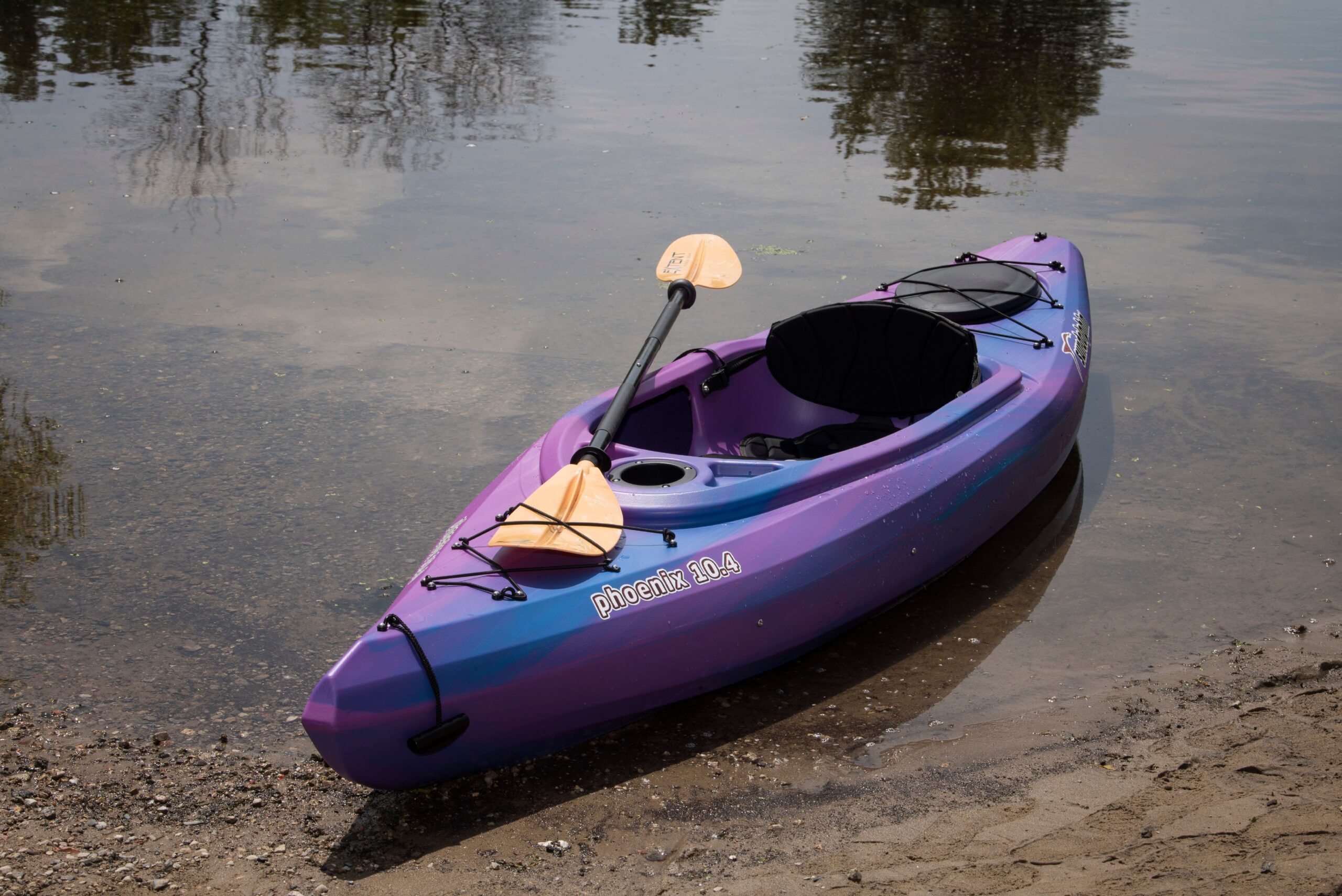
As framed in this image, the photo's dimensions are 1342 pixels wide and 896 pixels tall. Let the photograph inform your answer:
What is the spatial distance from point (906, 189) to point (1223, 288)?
246 cm

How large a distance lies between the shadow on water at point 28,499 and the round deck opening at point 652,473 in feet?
6.67

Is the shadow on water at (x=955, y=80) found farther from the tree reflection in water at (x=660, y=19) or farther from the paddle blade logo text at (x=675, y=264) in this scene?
the paddle blade logo text at (x=675, y=264)

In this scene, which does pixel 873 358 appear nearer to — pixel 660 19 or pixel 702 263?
pixel 702 263

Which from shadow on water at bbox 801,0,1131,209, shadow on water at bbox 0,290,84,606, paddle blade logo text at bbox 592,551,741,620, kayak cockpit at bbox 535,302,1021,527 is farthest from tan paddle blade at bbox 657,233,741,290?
shadow on water at bbox 801,0,1131,209

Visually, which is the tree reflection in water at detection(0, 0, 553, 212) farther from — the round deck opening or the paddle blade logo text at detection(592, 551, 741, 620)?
the paddle blade logo text at detection(592, 551, 741, 620)

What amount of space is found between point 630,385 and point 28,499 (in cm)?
237

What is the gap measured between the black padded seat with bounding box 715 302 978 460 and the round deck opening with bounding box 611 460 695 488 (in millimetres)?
915

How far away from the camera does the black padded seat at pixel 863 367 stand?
4.65 meters

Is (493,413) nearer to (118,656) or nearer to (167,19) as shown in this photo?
(118,656)

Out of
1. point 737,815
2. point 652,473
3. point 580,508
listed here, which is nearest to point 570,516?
point 580,508

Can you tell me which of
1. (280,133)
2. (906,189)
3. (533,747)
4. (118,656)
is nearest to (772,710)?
(533,747)

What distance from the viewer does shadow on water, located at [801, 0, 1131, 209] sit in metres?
9.57

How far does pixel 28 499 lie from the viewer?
4523mm

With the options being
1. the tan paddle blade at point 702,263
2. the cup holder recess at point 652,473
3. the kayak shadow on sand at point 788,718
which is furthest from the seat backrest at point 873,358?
the cup holder recess at point 652,473
